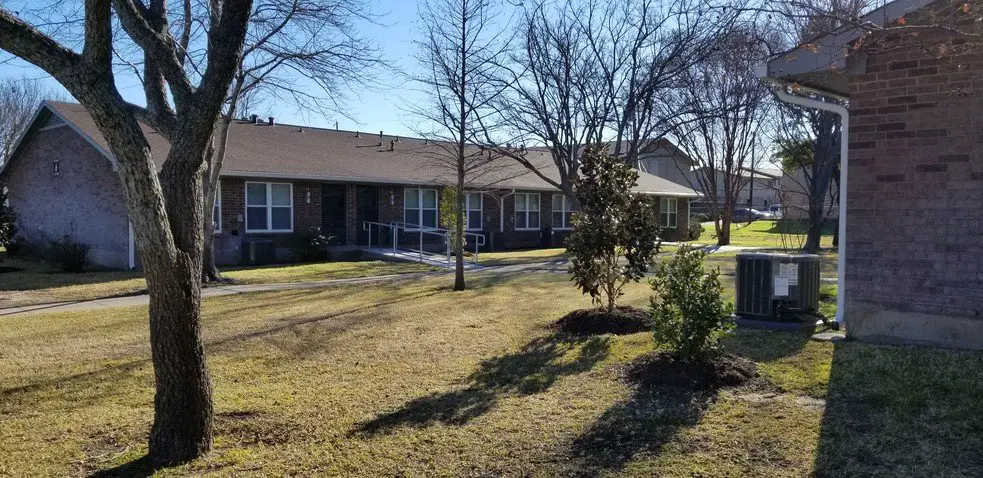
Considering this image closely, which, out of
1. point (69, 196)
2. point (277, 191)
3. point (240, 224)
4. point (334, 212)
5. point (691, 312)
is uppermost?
point (277, 191)

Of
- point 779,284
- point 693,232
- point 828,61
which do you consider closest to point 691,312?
point 779,284

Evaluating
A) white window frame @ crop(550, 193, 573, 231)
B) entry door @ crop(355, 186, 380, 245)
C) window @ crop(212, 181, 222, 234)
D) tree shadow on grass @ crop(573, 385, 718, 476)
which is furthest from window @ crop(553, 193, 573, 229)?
tree shadow on grass @ crop(573, 385, 718, 476)

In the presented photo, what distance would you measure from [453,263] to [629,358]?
1228 cm

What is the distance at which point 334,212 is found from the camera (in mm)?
21625

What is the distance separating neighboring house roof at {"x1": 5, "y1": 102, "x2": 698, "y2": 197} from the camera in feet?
62.3

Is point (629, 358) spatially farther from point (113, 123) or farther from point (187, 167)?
point (113, 123)

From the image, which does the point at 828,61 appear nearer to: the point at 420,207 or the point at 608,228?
the point at 608,228

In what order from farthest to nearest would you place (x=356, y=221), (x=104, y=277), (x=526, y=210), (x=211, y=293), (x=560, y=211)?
1. (x=560, y=211)
2. (x=526, y=210)
3. (x=356, y=221)
4. (x=104, y=277)
5. (x=211, y=293)

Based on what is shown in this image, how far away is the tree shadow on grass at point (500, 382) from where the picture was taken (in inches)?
211

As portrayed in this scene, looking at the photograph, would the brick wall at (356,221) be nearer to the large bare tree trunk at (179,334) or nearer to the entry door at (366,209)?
the entry door at (366,209)

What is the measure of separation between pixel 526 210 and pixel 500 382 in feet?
67.6

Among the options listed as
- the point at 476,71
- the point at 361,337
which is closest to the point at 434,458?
the point at 361,337

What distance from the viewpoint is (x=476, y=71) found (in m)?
15.6

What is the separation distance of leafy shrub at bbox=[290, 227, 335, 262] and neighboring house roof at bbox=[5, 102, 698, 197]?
5.18 ft
